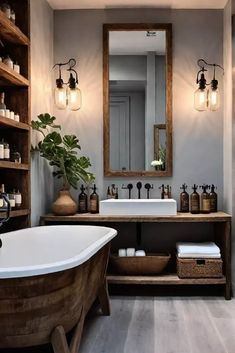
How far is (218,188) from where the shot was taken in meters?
4.05

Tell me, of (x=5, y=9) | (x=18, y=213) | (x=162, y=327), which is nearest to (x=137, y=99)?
(x=5, y=9)

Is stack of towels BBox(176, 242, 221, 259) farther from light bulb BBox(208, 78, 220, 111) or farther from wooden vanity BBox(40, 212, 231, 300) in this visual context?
light bulb BBox(208, 78, 220, 111)

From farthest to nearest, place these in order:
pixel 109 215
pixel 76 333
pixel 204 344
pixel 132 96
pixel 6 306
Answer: pixel 132 96
pixel 109 215
pixel 204 344
pixel 76 333
pixel 6 306

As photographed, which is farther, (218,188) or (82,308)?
(218,188)

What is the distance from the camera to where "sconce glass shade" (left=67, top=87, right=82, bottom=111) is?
4.00m

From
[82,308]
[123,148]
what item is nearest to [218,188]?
[123,148]

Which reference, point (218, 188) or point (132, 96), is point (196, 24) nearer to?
point (132, 96)

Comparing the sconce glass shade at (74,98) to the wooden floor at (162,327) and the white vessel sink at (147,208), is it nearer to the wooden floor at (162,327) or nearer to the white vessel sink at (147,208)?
the white vessel sink at (147,208)

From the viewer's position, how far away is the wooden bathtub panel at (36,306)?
1.85 metres

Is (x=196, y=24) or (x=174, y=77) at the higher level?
(x=196, y=24)

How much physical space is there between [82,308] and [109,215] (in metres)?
1.37

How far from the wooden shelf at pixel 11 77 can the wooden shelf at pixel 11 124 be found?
327 millimetres

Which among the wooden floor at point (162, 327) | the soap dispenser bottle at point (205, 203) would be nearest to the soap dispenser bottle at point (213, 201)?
the soap dispenser bottle at point (205, 203)

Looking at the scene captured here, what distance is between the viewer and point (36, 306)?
6.27 ft
